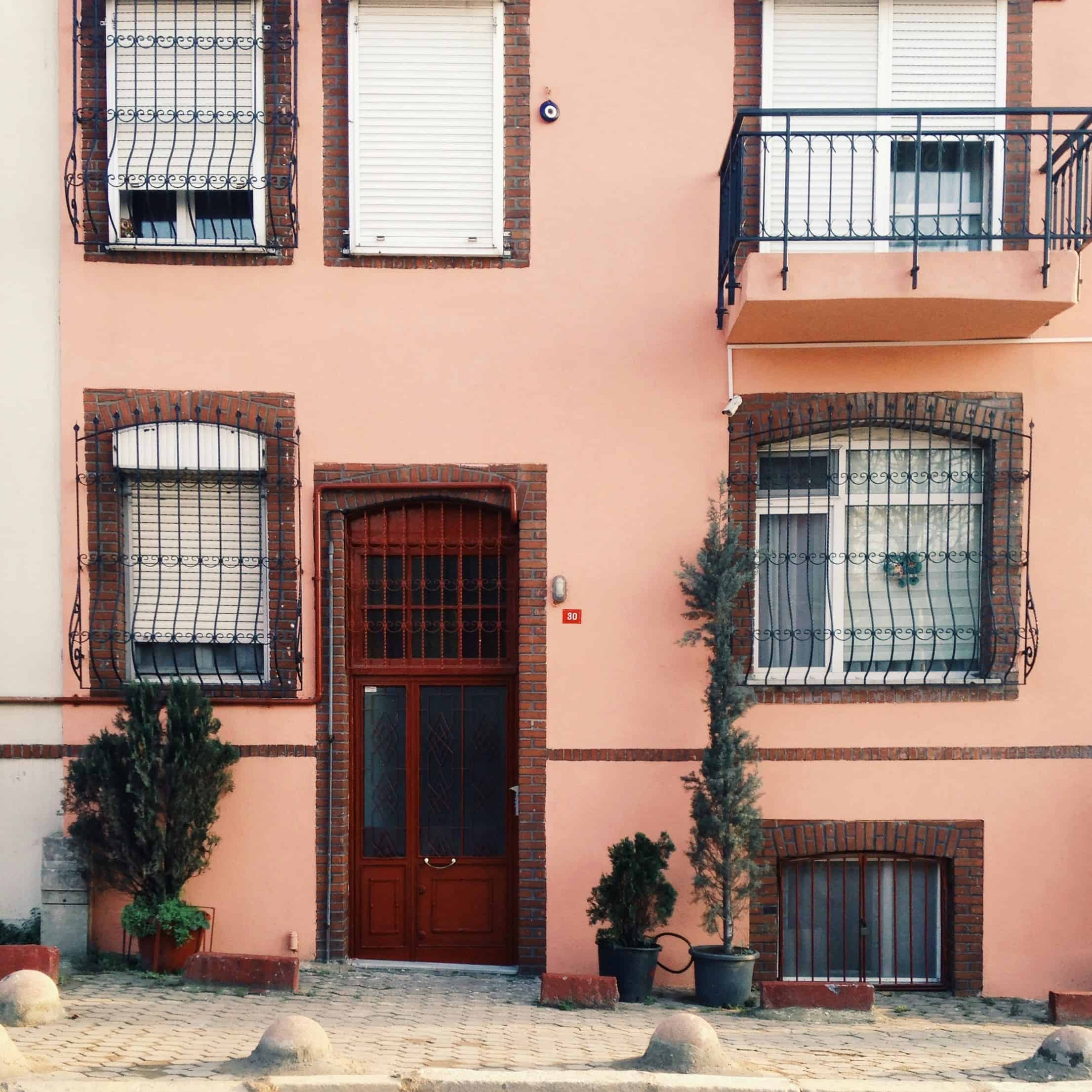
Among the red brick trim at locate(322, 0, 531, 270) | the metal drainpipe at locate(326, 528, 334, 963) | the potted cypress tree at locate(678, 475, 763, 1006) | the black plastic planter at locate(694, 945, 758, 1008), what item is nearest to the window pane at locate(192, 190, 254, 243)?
the red brick trim at locate(322, 0, 531, 270)

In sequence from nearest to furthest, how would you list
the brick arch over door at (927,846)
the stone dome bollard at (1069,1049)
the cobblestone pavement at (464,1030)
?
the stone dome bollard at (1069,1049) < the cobblestone pavement at (464,1030) < the brick arch over door at (927,846)

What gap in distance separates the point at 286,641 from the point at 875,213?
5.03m

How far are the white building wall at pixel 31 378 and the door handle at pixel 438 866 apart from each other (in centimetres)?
258

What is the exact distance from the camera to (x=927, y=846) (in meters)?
8.14

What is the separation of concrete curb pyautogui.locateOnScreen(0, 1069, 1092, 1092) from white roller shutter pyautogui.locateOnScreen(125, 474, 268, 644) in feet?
11.2

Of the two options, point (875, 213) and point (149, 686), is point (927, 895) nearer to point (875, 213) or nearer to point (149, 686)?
point (875, 213)

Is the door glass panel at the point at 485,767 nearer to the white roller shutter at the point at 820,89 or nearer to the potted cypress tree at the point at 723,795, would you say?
the potted cypress tree at the point at 723,795

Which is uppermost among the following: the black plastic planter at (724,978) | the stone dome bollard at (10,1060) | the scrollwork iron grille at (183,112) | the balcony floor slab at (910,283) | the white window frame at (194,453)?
the scrollwork iron grille at (183,112)

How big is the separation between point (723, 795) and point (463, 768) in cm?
192

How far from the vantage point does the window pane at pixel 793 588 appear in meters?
8.37

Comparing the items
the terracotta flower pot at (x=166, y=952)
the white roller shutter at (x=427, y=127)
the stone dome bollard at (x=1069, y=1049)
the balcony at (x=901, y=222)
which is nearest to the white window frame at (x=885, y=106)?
the balcony at (x=901, y=222)

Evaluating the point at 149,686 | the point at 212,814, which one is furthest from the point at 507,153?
the point at 212,814

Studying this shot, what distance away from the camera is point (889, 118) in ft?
26.9

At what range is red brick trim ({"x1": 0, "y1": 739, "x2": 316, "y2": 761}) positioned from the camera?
816cm
